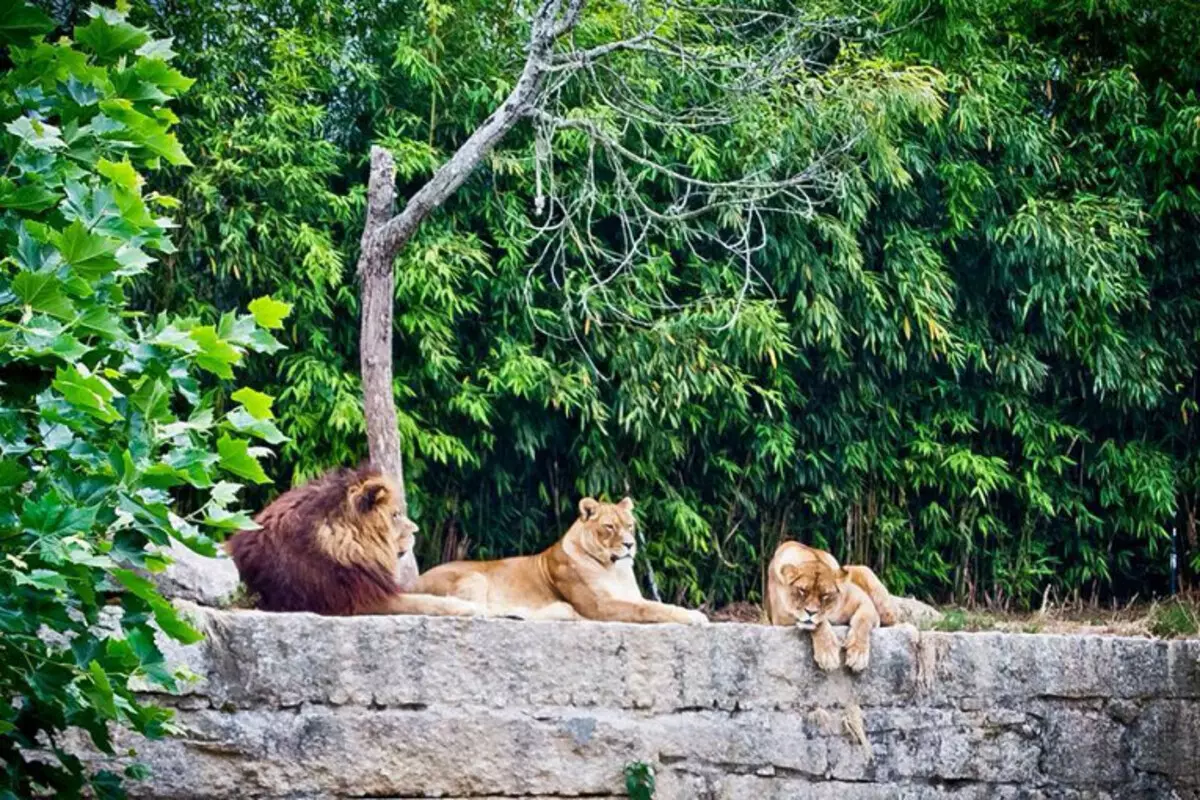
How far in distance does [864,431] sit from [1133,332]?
6.25 ft

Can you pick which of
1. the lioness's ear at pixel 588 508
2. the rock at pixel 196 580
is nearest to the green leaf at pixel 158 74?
the rock at pixel 196 580

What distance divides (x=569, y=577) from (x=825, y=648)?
4.28 ft

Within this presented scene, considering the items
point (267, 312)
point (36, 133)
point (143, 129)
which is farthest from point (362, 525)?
point (36, 133)

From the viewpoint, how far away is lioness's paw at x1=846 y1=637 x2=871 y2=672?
7258 mm

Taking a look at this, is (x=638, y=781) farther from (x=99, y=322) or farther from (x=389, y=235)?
(x=99, y=322)

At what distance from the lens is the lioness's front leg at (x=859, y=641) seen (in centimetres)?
726

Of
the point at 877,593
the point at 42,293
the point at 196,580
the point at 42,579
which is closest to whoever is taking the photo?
the point at 42,579

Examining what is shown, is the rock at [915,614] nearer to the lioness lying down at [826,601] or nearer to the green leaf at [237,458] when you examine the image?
Result: the lioness lying down at [826,601]

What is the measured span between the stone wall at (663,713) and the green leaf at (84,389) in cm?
284

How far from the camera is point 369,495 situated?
6.93 metres

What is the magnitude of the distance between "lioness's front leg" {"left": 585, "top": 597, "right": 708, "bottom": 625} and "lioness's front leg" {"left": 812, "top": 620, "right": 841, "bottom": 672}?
1.56 feet

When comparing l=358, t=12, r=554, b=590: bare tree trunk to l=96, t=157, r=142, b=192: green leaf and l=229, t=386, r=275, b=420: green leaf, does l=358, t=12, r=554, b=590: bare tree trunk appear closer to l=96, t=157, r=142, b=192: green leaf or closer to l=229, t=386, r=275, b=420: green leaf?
l=229, t=386, r=275, b=420: green leaf

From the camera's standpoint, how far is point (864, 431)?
10.2 meters

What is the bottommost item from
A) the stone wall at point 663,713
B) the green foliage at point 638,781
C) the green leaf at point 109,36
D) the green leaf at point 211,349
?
the green foliage at point 638,781
